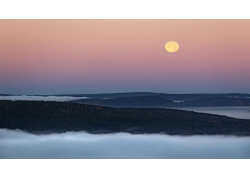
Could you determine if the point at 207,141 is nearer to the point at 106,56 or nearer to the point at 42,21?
the point at 106,56

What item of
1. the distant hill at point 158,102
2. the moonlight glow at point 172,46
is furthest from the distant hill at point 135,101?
the moonlight glow at point 172,46

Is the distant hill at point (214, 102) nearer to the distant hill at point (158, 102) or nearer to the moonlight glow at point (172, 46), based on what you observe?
the distant hill at point (158, 102)

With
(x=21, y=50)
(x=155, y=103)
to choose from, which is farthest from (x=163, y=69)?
(x=21, y=50)

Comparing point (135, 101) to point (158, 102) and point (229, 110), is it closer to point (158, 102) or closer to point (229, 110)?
point (158, 102)

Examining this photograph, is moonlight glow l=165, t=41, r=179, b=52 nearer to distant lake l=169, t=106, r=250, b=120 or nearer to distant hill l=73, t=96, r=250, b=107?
distant hill l=73, t=96, r=250, b=107

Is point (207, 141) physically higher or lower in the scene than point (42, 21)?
lower
